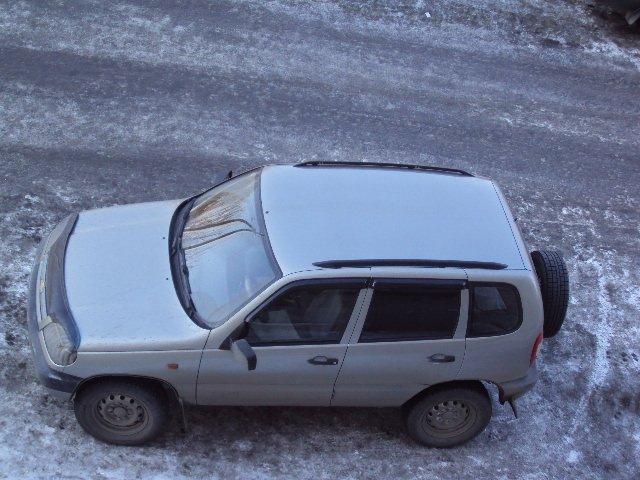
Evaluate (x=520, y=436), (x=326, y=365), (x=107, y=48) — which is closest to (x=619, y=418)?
(x=520, y=436)

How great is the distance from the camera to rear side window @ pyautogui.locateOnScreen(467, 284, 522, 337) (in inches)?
246

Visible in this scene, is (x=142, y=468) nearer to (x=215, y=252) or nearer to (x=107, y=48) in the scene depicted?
(x=215, y=252)

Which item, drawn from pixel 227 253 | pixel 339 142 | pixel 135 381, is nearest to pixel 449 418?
pixel 227 253

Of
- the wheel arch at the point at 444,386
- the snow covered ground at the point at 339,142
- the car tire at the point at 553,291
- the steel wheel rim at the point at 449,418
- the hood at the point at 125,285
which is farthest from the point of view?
the car tire at the point at 553,291

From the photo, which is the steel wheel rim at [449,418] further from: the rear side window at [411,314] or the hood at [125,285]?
the hood at [125,285]

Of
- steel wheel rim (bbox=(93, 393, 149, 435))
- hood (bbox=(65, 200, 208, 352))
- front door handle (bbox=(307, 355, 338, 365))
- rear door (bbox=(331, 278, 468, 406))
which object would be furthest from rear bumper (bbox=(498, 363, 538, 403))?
steel wheel rim (bbox=(93, 393, 149, 435))

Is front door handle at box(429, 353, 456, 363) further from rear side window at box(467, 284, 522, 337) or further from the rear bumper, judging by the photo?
the rear bumper

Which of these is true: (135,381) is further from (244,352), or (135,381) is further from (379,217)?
(379,217)

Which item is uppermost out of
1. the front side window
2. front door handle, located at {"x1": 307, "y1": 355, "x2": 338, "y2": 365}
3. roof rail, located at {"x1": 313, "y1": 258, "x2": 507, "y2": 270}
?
roof rail, located at {"x1": 313, "y1": 258, "x2": 507, "y2": 270}

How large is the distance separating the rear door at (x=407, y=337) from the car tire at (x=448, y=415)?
0.22m

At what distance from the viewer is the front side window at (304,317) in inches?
236

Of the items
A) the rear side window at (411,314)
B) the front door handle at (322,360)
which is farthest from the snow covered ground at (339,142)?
the rear side window at (411,314)

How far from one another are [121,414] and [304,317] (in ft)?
5.33

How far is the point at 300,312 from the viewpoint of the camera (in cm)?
607
